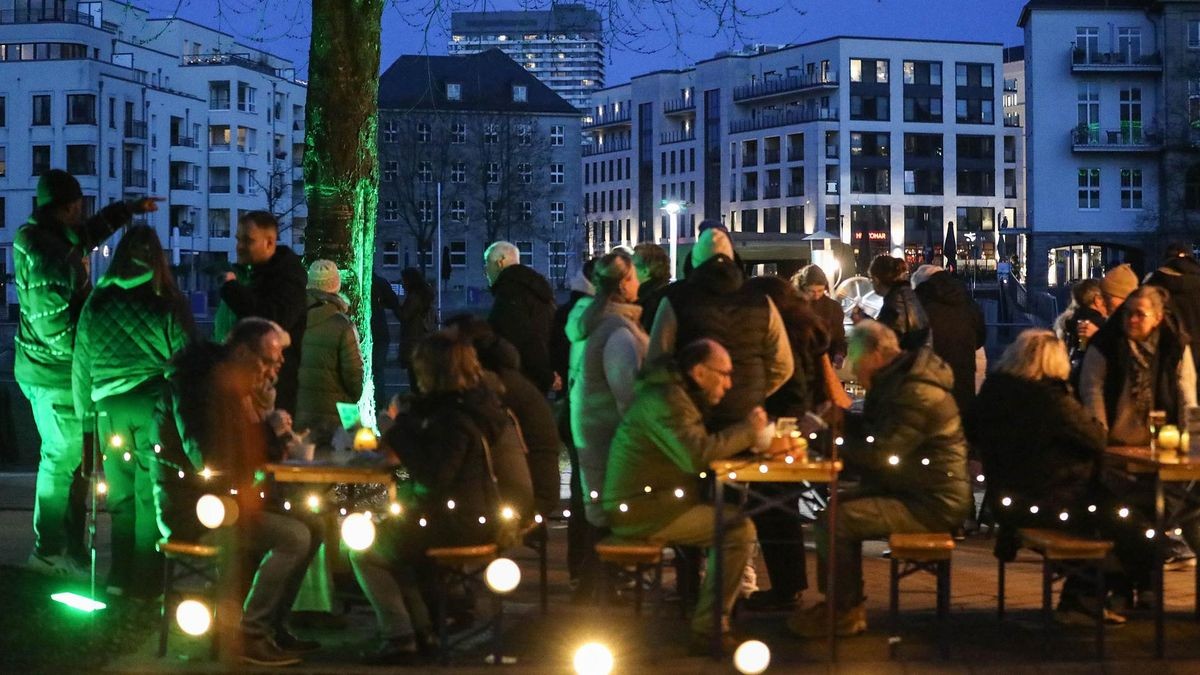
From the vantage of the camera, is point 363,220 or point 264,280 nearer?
point 264,280

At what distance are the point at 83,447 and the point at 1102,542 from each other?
5144 millimetres

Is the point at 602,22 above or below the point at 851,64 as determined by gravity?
below

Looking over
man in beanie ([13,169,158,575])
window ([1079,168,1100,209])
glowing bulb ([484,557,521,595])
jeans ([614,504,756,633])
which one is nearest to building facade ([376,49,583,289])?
window ([1079,168,1100,209])

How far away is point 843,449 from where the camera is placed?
8.62 m

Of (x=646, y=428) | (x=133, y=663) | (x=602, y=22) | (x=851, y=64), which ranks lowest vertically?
(x=133, y=663)

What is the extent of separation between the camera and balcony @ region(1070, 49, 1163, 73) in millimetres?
84750

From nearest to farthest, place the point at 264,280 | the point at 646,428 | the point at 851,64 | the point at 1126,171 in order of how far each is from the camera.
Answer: the point at 646,428
the point at 264,280
the point at 1126,171
the point at 851,64

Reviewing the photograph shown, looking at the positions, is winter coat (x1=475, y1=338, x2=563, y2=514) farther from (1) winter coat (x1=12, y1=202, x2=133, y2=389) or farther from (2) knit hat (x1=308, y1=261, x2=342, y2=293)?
(1) winter coat (x1=12, y1=202, x2=133, y2=389)

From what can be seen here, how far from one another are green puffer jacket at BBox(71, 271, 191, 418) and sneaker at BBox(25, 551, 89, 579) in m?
1.51

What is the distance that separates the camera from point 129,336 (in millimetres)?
9539

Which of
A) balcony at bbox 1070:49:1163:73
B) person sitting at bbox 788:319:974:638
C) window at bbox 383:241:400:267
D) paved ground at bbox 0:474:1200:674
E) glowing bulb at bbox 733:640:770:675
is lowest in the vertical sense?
paved ground at bbox 0:474:1200:674

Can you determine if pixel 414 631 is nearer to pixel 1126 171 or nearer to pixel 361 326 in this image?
pixel 361 326

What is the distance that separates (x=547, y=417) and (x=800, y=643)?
1714 mm

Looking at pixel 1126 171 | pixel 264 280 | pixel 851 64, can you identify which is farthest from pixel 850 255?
pixel 264 280
